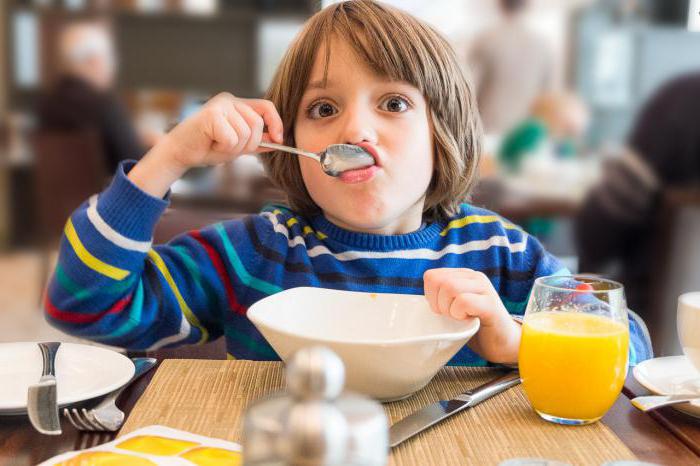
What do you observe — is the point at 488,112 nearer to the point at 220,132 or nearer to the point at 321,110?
the point at 321,110

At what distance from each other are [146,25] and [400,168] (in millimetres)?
3330

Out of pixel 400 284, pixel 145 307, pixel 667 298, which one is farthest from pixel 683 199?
pixel 145 307

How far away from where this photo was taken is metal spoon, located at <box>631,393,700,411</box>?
0.73 meters

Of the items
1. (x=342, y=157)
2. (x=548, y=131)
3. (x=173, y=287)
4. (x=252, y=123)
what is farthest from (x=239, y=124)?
(x=548, y=131)

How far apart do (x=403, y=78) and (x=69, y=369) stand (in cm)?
55

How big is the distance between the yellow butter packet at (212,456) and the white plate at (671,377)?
1.37 feet

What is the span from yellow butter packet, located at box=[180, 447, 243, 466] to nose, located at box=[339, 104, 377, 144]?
49 centimetres

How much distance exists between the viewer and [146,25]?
405cm

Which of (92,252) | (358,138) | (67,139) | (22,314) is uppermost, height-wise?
(358,138)

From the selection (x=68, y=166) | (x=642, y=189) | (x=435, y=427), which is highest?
(x=435, y=427)

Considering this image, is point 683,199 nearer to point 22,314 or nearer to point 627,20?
point 627,20

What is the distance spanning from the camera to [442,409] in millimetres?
713

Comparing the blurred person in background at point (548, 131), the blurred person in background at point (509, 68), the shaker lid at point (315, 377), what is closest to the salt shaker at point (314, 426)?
the shaker lid at point (315, 377)

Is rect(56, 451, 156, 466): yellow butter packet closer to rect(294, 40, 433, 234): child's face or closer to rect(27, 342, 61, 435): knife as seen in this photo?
rect(27, 342, 61, 435): knife
